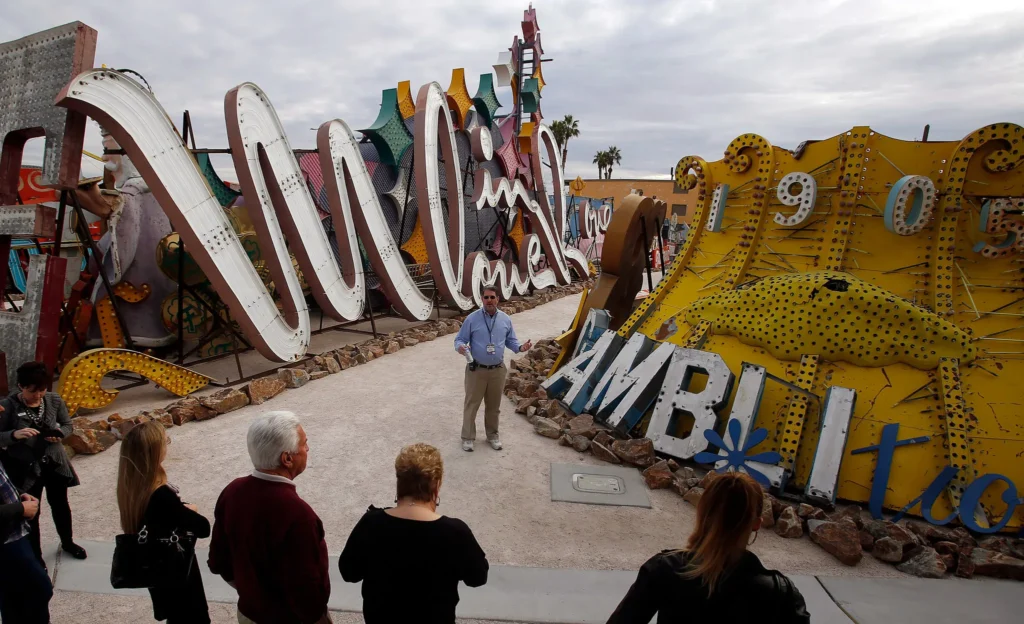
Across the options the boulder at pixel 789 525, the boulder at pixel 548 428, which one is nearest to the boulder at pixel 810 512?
the boulder at pixel 789 525

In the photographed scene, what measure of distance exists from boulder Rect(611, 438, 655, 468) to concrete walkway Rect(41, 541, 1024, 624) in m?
1.61

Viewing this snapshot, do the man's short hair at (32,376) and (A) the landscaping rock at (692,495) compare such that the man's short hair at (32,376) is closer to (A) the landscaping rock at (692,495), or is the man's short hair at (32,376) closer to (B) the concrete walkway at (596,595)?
(B) the concrete walkway at (596,595)

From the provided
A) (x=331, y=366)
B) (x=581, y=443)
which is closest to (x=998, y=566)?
(x=581, y=443)

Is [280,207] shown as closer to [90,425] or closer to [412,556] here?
[90,425]

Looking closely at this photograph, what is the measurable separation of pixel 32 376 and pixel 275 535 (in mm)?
2436

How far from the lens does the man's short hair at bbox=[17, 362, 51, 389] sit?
3408mm

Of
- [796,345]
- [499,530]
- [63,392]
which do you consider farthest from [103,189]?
[796,345]

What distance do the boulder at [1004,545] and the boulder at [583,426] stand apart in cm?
313

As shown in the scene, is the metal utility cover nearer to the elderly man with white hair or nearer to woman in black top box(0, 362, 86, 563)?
the elderly man with white hair

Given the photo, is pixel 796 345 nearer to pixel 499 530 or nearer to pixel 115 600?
pixel 499 530

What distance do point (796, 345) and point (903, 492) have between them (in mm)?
1417

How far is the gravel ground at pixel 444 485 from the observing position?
411 centimetres

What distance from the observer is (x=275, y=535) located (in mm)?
2107

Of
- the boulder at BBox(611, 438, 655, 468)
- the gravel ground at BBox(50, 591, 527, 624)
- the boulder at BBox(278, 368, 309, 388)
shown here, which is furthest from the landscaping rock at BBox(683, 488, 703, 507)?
the boulder at BBox(278, 368, 309, 388)
